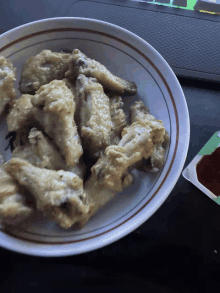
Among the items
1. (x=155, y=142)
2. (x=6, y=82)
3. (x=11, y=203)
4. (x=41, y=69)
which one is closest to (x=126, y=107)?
(x=155, y=142)

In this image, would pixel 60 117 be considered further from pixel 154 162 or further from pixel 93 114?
pixel 154 162

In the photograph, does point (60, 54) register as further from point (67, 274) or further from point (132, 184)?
point (67, 274)

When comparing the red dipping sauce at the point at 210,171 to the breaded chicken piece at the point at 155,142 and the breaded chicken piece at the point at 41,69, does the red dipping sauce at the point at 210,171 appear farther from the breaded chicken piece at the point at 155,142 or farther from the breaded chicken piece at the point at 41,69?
the breaded chicken piece at the point at 41,69

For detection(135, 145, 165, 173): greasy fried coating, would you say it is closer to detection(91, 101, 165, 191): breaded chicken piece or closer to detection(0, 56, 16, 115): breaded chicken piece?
detection(91, 101, 165, 191): breaded chicken piece

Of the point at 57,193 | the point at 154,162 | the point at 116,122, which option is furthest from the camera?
the point at 116,122

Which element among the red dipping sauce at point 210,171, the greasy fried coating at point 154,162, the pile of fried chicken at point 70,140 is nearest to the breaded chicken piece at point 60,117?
the pile of fried chicken at point 70,140

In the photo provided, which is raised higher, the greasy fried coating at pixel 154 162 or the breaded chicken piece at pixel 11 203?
the greasy fried coating at pixel 154 162
